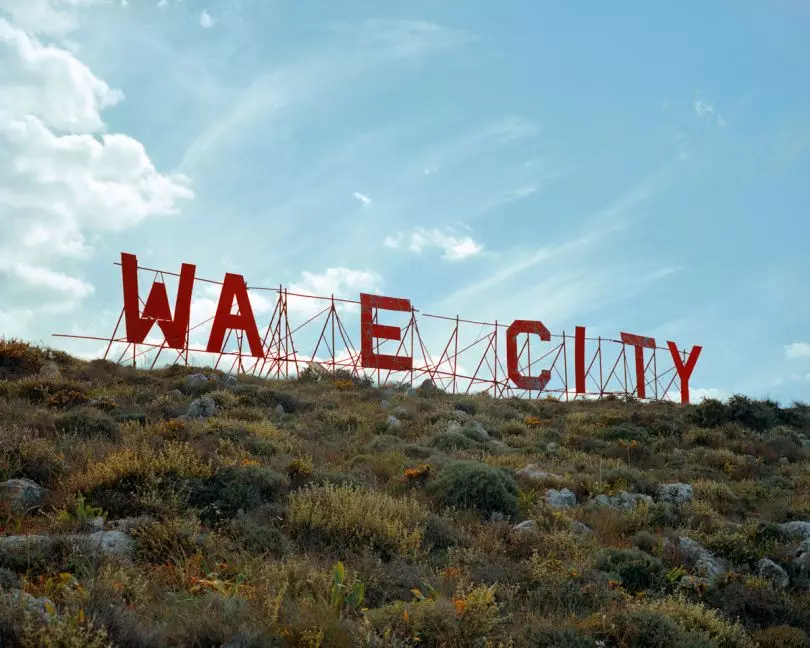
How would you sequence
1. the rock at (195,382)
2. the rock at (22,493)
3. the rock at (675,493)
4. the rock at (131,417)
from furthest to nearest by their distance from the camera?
the rock at (195,382), the rock at (131,417), the rock at (675,493), the rock at (22,493)

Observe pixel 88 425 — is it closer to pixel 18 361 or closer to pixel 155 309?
pixel 18 361

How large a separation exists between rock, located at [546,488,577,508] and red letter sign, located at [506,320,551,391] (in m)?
19.3

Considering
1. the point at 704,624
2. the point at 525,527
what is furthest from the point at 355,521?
the point at 704,624

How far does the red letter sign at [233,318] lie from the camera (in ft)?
85.9

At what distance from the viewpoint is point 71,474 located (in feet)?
38.1

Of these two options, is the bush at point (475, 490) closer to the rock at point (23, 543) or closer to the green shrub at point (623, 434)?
the rock at point (23, 543)

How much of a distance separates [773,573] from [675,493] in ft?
12.7

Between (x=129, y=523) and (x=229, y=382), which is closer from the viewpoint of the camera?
(x=129, y=523)

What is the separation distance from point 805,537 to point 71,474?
40.7 ft

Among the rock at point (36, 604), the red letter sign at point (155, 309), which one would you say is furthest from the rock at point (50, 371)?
the rock at point (36, 604)

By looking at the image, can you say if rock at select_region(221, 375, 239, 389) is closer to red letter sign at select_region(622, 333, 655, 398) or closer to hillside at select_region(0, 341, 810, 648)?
hillside at select_region(0, 341, 810, 648)

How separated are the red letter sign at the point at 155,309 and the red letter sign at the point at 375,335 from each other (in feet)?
23.2

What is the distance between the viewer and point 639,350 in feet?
128

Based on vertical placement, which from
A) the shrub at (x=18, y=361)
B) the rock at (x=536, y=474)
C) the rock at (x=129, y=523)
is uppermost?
the shrub at (x=18, y=361)
